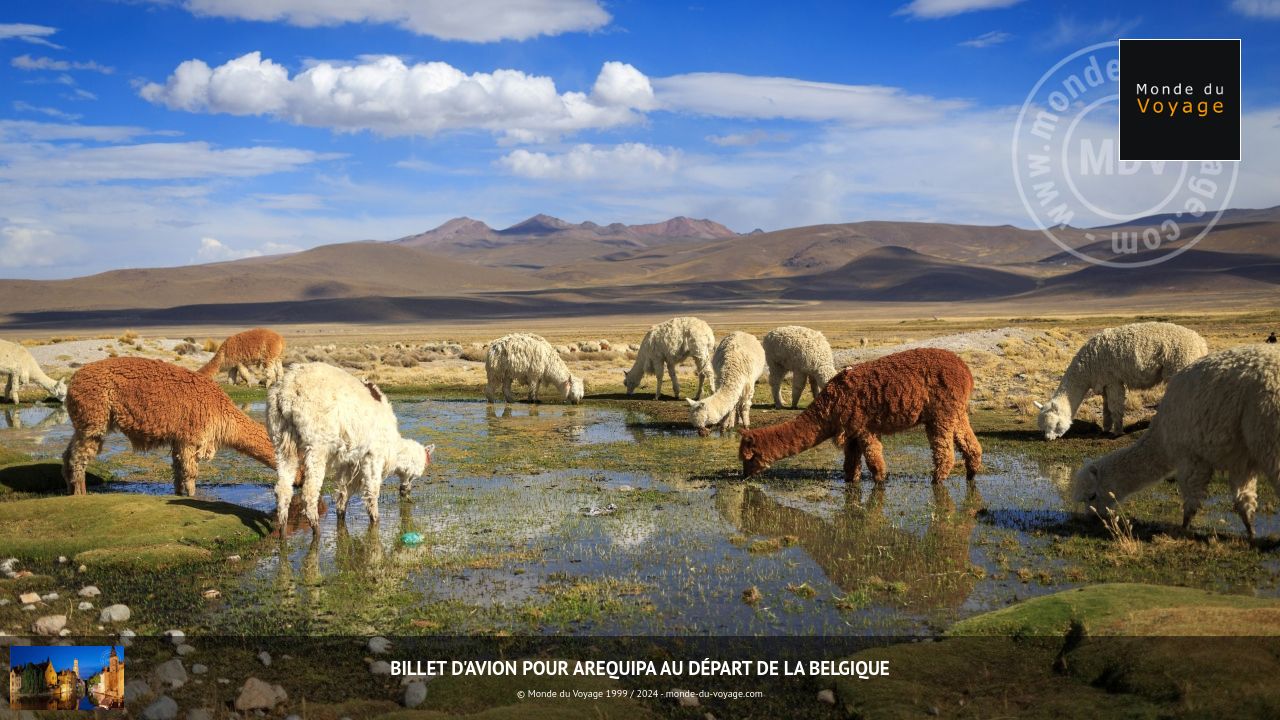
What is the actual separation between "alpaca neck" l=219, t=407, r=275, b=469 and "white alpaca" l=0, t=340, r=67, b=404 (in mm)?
14769

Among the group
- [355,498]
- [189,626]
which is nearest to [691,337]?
[355,498]

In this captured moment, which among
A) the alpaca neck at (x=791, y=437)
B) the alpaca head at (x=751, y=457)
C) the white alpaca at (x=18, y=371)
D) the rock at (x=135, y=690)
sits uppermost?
the white alpaca at (x=18, y=371)

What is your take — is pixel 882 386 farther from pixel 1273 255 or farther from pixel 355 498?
pixel 1273 255

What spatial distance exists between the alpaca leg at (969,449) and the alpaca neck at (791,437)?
2025mm

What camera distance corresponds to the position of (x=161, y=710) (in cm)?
623

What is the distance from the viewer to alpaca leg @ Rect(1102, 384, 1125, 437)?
1836 centimetres

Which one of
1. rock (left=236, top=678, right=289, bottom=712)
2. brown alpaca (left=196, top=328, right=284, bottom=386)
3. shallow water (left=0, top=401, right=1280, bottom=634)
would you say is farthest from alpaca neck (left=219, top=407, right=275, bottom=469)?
brown alpaca (left=196, top=328, right=284, bottom=386)

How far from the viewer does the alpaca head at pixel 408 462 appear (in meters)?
13.2

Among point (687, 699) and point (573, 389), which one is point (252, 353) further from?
point (687, 699)

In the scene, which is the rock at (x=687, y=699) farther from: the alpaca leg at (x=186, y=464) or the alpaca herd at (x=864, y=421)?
the alpaca leg at (x=186, y=464)

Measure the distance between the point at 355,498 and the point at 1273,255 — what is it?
224 m

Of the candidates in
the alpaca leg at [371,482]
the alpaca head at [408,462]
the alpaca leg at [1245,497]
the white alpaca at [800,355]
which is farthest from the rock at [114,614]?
the white alpaca at [800,355]

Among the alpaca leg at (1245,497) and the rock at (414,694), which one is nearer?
the rock at (414,694)

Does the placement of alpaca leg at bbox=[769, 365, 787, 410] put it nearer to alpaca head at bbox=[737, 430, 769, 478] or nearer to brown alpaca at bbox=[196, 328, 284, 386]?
alpaca head at bbox=[737, 430, 769, 478]
